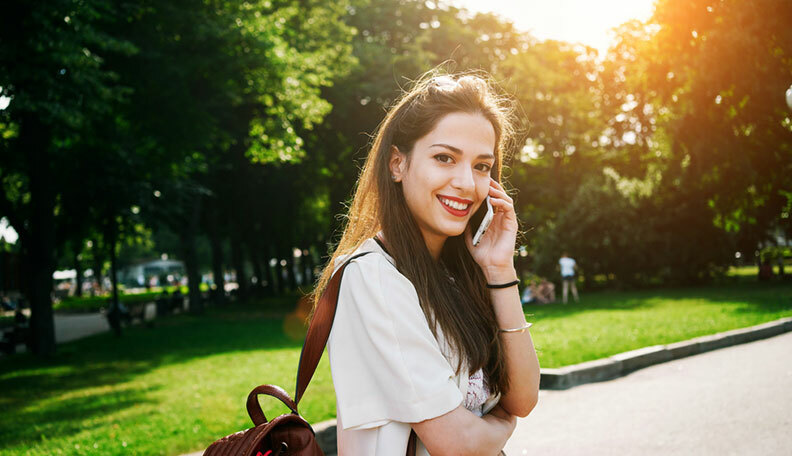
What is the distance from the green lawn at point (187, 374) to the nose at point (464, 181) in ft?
16.4

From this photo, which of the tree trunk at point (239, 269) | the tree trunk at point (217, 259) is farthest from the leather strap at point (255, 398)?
the tree trunk at point (239, 269)

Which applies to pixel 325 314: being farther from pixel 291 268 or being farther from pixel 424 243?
pixel 291 268

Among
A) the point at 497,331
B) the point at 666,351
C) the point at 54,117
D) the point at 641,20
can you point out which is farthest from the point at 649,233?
the point at 497,331

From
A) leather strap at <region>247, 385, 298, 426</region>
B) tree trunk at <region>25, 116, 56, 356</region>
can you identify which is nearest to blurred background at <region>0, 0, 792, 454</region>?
tree trunk at <region>25, 116, 56, 356</region>

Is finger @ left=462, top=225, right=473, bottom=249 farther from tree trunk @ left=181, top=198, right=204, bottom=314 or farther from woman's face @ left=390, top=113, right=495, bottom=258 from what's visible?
tree trunk @ left=181, top=198, right=204, bottom=314

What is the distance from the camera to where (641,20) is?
60.7 ft

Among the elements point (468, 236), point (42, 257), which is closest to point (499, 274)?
point (468, 236)

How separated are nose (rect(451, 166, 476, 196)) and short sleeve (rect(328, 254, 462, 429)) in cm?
46

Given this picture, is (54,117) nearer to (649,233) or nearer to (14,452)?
(14,452)

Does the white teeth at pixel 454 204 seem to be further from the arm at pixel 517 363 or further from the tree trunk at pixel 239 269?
the tree trunk at pixel 239 269

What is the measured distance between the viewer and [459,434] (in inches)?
70.8

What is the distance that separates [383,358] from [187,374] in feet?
35.3

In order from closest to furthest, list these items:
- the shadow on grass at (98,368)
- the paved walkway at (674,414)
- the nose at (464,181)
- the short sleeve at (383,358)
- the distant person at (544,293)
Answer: the short sleeve at (383,358)
the nose at (464,181)
the paved walkway at (674,414)
the shadow on grass at (98,368)
the distant person at (544,293)

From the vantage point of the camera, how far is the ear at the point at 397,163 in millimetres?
2241
